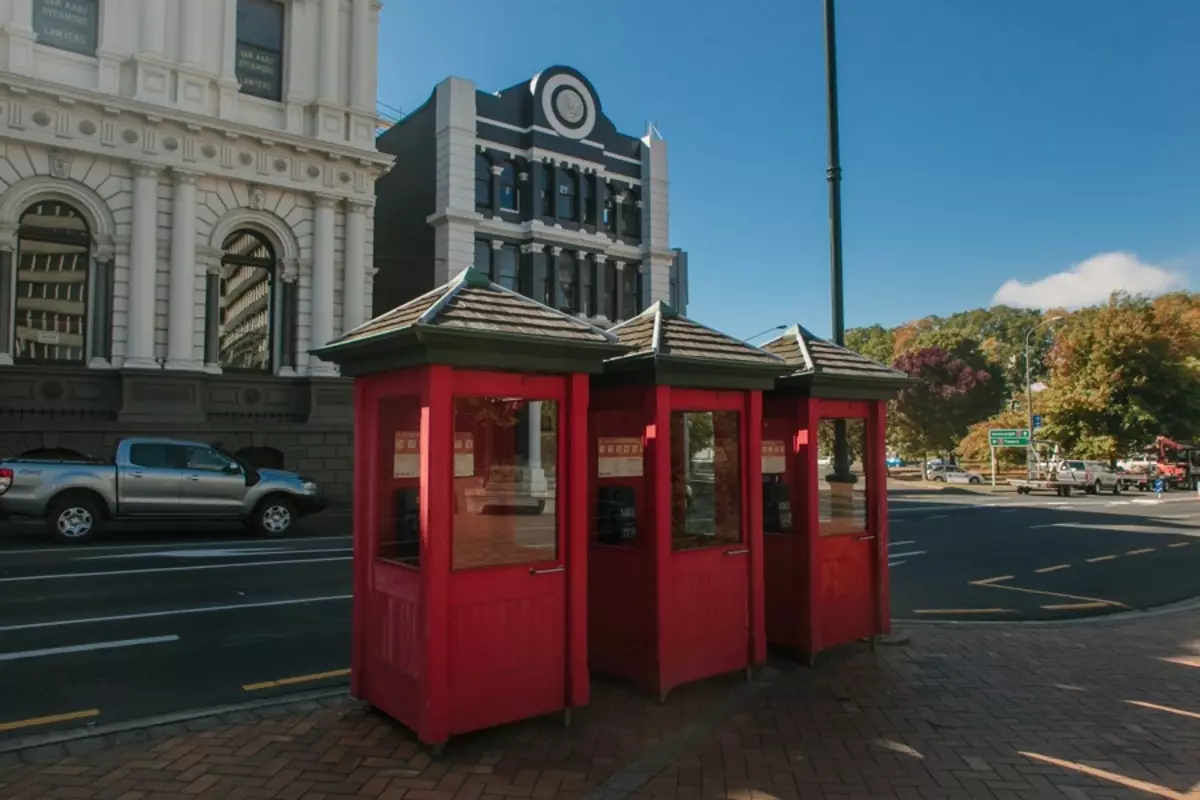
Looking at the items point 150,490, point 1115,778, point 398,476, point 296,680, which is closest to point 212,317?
point 150,490

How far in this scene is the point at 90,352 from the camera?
19078 millimetres

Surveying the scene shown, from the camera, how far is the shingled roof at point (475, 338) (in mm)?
4340

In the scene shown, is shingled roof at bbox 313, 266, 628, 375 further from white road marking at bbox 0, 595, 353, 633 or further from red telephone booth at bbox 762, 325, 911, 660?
white road marking at bbox 0, 595, 353, 633

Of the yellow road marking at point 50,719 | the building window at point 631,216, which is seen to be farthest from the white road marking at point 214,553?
the building window at point 631,216

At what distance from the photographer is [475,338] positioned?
14.3 ft

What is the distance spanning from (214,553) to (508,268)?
17237mm

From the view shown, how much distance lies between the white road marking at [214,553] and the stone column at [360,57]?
1425 centimetres

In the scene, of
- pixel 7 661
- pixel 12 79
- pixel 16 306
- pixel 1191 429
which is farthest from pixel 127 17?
pixel 1191 429

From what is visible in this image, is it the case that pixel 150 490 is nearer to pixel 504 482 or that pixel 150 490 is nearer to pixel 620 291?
pixel 504 482

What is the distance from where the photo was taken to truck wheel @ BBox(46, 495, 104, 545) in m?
13.1

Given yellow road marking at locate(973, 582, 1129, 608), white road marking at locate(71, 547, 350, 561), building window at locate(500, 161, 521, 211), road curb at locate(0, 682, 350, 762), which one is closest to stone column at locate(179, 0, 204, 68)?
building window at locate(500, 161, 521, 211)

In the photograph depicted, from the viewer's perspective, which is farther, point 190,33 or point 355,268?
point 355,268

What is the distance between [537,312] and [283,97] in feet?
66.6

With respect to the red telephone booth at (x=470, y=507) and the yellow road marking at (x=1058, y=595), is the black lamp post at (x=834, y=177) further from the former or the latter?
the yellow road marking at (x=1058, y=595)
